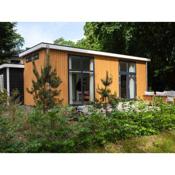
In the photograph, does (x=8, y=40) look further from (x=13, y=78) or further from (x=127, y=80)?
(x=127, y=80)

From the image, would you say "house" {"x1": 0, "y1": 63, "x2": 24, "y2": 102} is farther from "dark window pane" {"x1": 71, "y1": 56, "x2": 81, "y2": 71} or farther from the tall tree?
the tall tree

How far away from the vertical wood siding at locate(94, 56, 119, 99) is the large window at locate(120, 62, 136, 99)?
393mm

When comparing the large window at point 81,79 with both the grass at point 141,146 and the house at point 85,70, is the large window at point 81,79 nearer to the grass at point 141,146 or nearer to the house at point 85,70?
the house at point 85,70

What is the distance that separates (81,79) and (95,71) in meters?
0.91

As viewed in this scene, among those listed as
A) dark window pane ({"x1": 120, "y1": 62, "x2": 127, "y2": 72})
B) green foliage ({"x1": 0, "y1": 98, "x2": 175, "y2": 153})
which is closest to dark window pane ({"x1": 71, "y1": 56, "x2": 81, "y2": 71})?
dark window pane ({"x1": 120, "y1": 62, "x2": 127, "y2": 72})

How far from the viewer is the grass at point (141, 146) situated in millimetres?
5074

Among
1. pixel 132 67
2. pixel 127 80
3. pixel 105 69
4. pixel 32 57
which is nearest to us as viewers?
pixel 32 57

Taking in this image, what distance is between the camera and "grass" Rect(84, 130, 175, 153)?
5074mm

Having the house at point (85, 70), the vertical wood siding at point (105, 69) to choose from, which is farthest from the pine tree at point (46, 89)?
the vertical wood siding at point (105, 69)

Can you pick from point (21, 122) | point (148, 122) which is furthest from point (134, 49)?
point (21, 122)

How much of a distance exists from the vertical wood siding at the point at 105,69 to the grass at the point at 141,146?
246 inches

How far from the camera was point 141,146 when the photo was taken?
5.23 m

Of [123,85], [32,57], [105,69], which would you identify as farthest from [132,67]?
[32,57]
